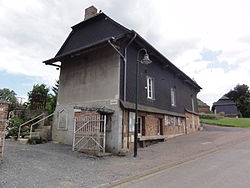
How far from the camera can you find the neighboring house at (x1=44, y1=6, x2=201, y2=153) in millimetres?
10227

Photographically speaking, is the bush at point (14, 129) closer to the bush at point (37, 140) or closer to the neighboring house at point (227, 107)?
the bush at point (37, 140)

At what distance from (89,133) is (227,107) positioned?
164ft

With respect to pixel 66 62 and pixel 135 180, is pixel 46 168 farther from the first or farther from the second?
pixel 66 62

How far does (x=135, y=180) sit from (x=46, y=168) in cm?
293

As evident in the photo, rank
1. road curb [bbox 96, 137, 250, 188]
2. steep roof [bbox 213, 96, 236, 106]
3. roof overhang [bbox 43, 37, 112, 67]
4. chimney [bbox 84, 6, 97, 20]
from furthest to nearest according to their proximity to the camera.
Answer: steep roof [bbox 213, 96, 236, 106]
chimney [bbox 84, 6, 97, 20]
roof overhang [bbox 43, 37, 112, 67]
road curb [bbox 96, 137, 250, 188]

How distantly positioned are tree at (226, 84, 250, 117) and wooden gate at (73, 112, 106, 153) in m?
49.8

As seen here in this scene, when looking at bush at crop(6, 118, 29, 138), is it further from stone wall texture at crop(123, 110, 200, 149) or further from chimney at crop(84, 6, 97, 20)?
chimney at crop(84, 6, 97, 20)

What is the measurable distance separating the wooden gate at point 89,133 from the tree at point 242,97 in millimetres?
49780

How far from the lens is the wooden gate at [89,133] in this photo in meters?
9.30

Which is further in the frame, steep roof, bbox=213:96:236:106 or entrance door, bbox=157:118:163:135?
steep roof, bbox=213:96:236:106

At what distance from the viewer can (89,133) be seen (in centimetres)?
955

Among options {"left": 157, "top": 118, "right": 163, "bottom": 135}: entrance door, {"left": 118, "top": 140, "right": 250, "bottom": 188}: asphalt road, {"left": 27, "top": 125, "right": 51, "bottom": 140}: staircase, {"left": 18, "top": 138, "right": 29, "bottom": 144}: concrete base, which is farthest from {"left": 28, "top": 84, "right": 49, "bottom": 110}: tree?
{"left": 118, "top": 140, "right": 250, "bottom": 188}: asphalt road

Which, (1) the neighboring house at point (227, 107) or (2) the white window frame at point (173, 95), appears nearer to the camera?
(2) the white window frame at point (173, 95)

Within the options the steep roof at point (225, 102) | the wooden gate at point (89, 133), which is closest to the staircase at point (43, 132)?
the wooden gate at point (89, 133)
